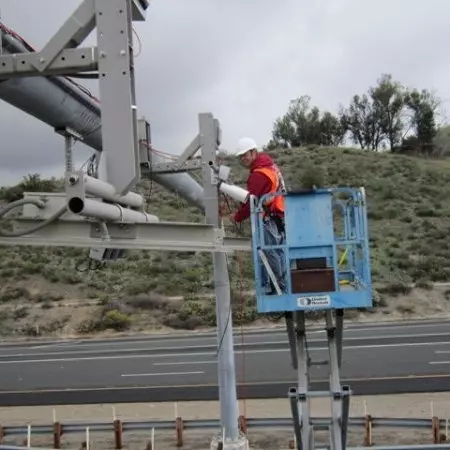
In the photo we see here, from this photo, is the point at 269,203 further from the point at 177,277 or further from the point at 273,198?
the point at 177,277

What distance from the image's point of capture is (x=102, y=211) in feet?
21.3

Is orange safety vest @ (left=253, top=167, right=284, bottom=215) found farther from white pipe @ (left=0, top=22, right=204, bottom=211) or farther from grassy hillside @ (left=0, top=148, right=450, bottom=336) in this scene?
grassy hillside @ (left=0, top=148, right=450, bottom=336)

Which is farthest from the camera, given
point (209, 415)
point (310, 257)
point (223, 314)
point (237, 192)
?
point (209, 415)

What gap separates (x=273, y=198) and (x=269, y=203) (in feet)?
0.24

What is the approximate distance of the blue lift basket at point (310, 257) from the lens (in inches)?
250

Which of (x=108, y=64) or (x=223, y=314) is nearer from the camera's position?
(x=108, y=64)

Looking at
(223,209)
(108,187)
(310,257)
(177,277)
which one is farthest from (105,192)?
(177,277)

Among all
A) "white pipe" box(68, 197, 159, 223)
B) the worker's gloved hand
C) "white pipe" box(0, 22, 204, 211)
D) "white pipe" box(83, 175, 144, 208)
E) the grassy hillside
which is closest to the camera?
"white pipe" box(68, 197, 159, 223)

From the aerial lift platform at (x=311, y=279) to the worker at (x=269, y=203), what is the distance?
0.05 metres

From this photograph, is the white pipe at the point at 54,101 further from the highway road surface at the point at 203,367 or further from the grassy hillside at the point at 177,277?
the grassy hillside at the point at 177,277

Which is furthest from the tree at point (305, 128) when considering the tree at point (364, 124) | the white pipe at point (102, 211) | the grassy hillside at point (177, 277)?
the white pipe at point (102, 211)

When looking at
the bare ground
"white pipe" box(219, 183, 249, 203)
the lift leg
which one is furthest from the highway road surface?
the lift leg

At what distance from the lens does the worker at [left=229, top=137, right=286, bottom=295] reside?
6.71m

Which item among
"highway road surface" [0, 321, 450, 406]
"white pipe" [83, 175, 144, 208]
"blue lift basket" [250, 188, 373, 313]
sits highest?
"white pipe" [83, 175, 144, 208]
